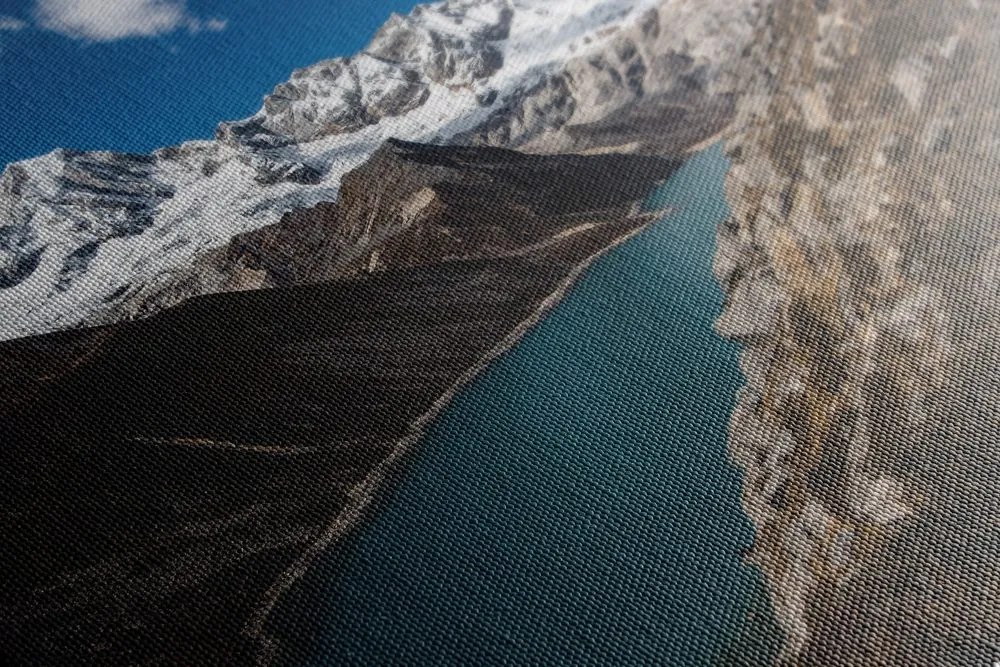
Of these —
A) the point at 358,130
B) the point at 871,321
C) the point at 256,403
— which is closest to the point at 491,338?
the point at 256,403

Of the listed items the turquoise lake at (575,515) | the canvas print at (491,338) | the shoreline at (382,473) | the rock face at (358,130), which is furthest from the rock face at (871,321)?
the shoreline at (382,473)

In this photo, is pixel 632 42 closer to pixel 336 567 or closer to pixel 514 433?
pixel 514 433

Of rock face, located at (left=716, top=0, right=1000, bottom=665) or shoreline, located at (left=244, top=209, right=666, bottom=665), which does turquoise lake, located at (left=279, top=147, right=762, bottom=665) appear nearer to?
shoreline, located at (left=244, top=209, right=666, bottom=665)

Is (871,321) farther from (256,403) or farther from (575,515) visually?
(256,403)

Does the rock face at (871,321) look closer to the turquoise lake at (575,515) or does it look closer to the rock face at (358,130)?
the turquoise lake at (575,515)

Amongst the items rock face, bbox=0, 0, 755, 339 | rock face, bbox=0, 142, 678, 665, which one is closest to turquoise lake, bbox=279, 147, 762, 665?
rock face, bbox=0, 142, 678, 665

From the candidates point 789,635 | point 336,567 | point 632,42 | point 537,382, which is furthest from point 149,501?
point 632,42
